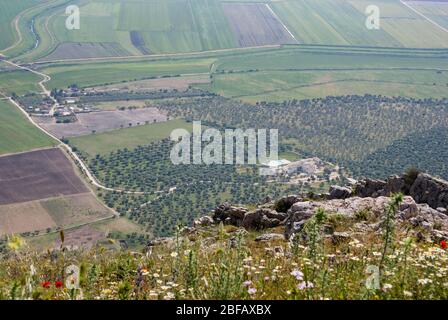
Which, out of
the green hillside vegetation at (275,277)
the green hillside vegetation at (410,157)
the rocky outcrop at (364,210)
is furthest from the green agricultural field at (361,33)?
the green hillside vegetation at (275,277)

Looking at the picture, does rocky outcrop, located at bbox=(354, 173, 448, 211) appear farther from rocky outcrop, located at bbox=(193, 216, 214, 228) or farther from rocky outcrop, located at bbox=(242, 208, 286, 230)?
rocky outcrop, located at bbox=(193, 216, 214, 228)

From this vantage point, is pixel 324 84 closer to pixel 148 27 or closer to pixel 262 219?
pixel 148 27

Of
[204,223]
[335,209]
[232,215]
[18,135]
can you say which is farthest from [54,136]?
[335,209]

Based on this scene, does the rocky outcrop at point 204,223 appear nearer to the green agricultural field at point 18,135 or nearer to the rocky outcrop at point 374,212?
the rocky outcrop at point 374,212

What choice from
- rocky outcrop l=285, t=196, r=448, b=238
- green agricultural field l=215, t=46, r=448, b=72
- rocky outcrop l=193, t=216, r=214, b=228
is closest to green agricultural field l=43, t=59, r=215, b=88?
green agricultural field l=215, t=46, r=448, b=72

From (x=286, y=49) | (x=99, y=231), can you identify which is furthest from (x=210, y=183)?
(x=286, y=49)
